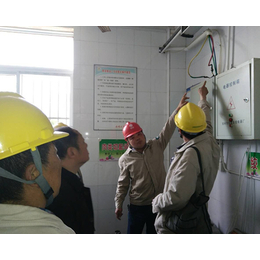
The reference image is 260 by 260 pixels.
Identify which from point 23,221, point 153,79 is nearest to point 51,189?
point 23,221

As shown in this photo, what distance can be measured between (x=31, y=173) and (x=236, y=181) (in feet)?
4.58

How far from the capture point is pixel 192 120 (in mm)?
1103

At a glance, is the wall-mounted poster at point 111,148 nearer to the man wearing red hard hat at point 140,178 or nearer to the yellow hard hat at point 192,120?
the man wearing red hard hat at point 140,178

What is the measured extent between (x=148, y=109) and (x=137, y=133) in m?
0.41

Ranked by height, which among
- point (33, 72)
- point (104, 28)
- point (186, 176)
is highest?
point (104, 28)

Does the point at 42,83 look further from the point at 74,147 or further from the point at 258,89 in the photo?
the point at 258,89

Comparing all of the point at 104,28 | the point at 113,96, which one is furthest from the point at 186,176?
the point at 104,28

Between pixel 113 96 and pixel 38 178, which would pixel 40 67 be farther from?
pixel 38 178

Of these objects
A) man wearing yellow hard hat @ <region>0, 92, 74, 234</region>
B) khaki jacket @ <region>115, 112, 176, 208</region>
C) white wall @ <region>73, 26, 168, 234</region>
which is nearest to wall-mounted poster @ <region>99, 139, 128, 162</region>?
white wall @ <region>73, 26, 168, 234</region>

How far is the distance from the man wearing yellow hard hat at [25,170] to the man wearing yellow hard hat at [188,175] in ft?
2.12

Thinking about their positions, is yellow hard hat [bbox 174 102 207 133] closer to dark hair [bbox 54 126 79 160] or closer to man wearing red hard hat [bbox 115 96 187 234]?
man wearing red hard hat [bbox 115 96 187 234]

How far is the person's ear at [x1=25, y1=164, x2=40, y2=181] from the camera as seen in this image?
532 mm

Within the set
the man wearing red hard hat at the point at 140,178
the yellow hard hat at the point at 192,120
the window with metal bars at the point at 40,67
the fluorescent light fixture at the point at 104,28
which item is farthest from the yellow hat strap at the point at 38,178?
the fluorescent light fixture at the point at 104,28

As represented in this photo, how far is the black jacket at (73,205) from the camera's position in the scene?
2.69 ft
